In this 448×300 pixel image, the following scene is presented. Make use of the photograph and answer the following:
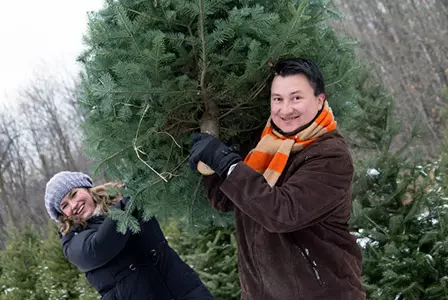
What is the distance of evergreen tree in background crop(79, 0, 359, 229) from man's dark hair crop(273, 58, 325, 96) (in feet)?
0.14

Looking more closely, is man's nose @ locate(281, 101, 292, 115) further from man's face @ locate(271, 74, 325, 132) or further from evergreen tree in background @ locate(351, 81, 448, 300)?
evergreen tree in background @ locate(351, 81, 448, 300)

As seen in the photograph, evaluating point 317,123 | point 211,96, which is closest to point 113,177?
point 211,96

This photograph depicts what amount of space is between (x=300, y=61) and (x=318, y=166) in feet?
1.54

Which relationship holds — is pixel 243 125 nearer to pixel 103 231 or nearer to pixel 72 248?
pixel 103 231

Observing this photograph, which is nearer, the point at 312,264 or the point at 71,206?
the point at 312,264

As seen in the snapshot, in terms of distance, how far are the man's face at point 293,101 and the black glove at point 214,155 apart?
0.27 metres

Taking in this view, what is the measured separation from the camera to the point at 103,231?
2.61 metres

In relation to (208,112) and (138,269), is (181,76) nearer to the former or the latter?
(208,112)

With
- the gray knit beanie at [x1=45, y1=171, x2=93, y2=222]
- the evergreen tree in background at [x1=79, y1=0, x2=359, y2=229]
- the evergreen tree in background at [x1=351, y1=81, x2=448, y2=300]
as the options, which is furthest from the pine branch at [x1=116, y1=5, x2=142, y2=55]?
the evergreen tree in background at [x1=351, y1=81, x2=448, y2=300]

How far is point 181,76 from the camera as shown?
1930mm

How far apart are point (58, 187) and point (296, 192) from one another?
5.95 feet

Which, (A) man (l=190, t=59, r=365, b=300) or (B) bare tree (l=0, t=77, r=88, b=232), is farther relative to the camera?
(B) bare tree (l=0, t=77, r=88, b=232)

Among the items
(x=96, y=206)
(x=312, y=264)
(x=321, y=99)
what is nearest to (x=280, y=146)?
(x=321, y=99)

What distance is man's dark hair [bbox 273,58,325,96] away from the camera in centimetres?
191
